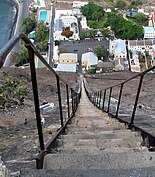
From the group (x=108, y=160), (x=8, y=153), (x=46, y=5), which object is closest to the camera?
(x=108, y=160)

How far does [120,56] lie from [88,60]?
2.56m

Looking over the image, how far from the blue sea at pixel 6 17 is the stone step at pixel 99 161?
27.6 m

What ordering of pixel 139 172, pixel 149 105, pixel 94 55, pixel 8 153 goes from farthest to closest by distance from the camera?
pixel 94 55
pixel 149 105
pixel 8 153
pixel 139 172

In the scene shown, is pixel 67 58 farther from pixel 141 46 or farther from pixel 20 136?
pixel 20 136

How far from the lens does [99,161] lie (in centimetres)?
181

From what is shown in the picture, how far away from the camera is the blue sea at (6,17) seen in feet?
100.0

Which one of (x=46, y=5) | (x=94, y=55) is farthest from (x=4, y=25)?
(x=94, y=55)

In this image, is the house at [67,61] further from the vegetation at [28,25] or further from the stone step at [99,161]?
the stone step at [99,161]

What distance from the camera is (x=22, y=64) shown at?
24656 mm

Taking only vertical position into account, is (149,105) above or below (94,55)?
above

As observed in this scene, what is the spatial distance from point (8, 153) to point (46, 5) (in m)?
36.5

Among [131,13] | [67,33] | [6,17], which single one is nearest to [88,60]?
[67,33]

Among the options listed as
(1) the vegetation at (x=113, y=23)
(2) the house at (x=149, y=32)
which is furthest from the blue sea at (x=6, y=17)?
(2) the house at (x=149, y=32)

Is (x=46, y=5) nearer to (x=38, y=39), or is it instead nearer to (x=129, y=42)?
(x=38, y=39)
